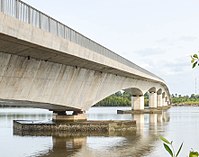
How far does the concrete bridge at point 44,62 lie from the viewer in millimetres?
16797

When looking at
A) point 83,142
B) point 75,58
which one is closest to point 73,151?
point 83,142

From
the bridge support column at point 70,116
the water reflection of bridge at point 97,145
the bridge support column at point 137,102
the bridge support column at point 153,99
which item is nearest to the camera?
the water reflection of bridge at point 97,145

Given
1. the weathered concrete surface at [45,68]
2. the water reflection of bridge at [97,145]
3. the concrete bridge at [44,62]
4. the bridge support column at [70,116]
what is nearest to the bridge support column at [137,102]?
the bridge support column at [70,116]

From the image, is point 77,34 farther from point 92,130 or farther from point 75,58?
point 92,130

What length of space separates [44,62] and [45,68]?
587 mm

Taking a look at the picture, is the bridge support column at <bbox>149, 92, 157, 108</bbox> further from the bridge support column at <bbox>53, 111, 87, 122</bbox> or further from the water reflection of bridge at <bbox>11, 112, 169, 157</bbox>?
the water reflection of bridge at <bbox>11, 112, 169, 157</bbox>

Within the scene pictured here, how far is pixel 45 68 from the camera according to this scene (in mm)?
23188

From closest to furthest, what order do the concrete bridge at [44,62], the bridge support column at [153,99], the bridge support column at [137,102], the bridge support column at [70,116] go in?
the concrete bridge at [44,62]
the bridge support column at [70,116]
the bridge support column at [137,102]
the bridge support column at [153,99]

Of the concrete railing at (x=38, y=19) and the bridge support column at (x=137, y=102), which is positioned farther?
the bridge support column at (x=137, y=102)

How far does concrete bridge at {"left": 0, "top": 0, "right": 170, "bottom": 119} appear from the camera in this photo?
16797 millimetres

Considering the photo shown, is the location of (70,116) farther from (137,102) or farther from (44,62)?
(137,102)

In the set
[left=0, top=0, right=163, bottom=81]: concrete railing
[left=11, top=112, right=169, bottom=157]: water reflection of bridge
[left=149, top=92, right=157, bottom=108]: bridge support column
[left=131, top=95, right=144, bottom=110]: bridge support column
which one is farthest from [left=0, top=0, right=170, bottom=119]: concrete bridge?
[left=149, top=92, right=157, bottom=108]: bridge support column

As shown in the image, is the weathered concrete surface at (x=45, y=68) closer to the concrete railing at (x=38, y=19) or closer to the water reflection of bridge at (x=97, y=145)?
the concrete railing at (x=38, y=19)

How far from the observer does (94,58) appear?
2812 cm
